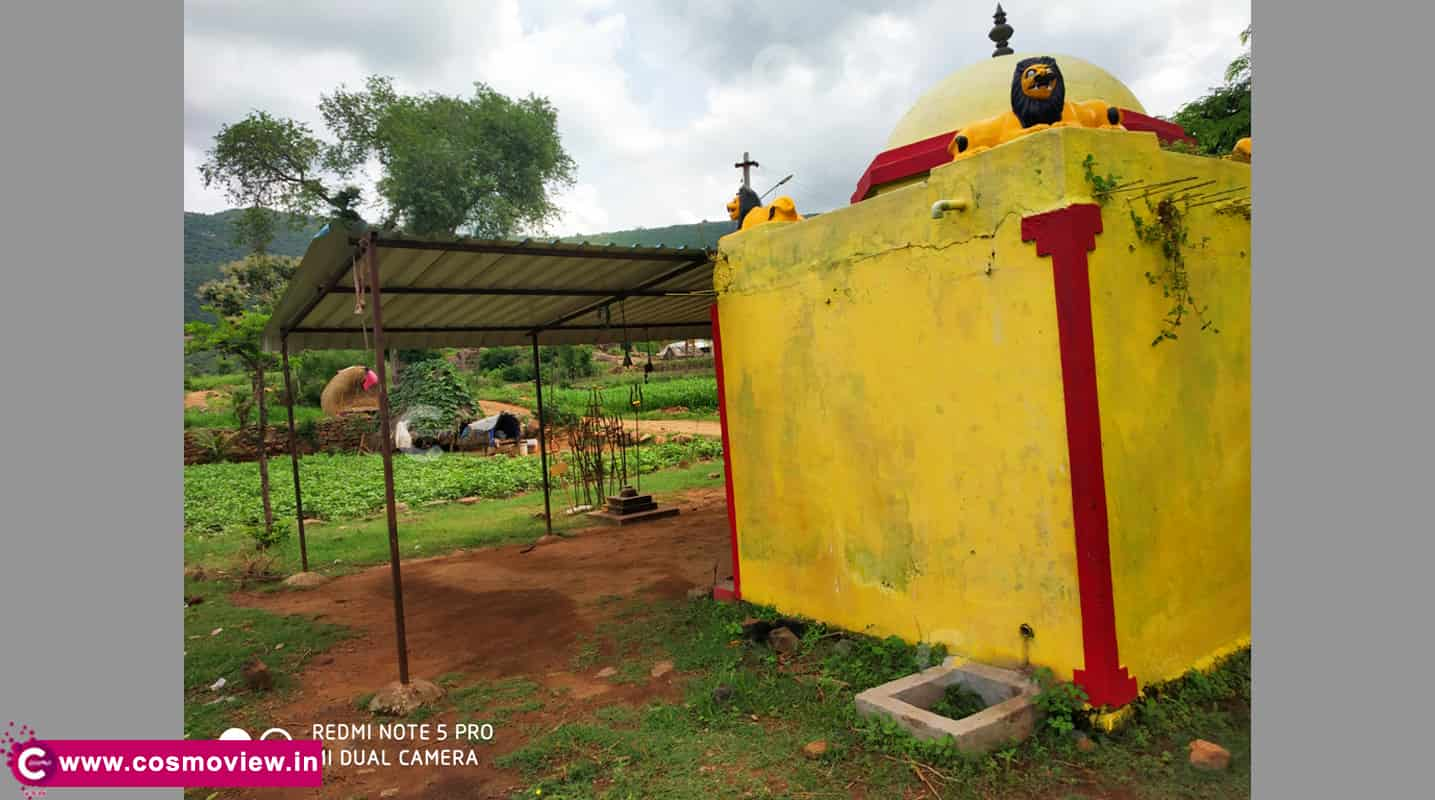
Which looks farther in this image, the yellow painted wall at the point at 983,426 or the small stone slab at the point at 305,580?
the small stone slab at the point at 305,580

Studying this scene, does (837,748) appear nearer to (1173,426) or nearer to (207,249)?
(1173,426)

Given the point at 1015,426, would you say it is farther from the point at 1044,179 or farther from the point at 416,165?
the point at 416,165

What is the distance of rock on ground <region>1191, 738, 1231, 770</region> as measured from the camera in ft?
12.5

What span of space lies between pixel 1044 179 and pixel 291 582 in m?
9.00

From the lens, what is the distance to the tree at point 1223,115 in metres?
12.4

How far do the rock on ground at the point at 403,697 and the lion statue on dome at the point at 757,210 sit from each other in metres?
4.33

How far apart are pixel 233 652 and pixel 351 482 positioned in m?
10.6

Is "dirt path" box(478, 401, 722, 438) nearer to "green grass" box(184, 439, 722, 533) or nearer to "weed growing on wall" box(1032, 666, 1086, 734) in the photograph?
"green grass" box(184, 439, 722, 533)

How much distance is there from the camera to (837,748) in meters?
4.24

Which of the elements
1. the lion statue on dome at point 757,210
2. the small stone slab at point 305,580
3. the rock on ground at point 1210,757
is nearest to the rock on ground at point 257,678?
the small stone slab at point 305,580

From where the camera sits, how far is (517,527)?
40.0ft

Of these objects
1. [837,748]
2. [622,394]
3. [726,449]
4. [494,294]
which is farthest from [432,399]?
[837,748]

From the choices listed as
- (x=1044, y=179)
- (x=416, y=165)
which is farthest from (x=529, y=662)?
(x=416, y=165)

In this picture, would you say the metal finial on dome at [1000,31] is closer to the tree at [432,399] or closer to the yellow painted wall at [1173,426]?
the yellow painted wall at [1173,426]
